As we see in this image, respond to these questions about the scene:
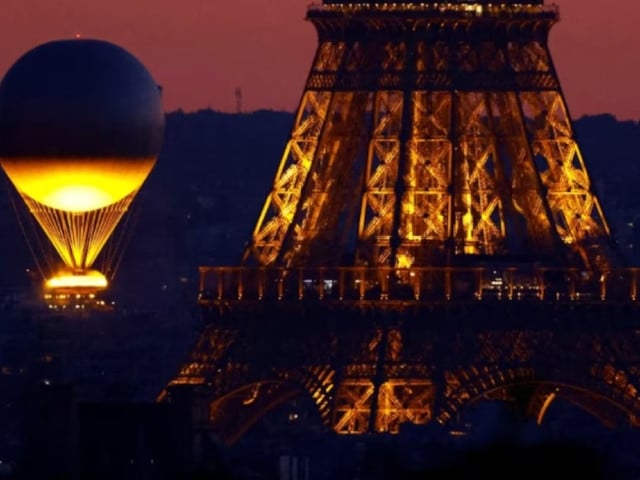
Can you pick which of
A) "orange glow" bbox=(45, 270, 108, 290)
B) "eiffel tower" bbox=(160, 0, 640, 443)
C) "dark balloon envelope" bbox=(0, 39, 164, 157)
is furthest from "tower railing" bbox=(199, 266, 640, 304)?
"dark balloon envelope" bbox=(0, 39, 164, 157)

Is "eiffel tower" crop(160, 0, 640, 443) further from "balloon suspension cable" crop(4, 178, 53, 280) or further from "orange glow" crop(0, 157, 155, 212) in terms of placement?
"balloon suspension cable" crop(4, 178, 53, 280)

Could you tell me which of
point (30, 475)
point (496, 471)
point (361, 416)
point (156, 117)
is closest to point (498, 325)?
point (361, 416)

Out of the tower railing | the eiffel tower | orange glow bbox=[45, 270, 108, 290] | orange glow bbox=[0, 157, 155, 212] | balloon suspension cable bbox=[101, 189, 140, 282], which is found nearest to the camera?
orange glow bbox=[0, 157, 155, 212]

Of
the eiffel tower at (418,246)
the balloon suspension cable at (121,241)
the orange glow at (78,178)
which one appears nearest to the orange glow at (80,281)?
the orange glow at (78,178)

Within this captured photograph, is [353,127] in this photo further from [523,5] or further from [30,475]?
[30,475]

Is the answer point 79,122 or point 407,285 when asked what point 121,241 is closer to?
point 407,285

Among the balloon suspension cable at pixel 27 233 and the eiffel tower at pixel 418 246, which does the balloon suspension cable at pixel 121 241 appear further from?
the eiffel tower at pixel 418 246
